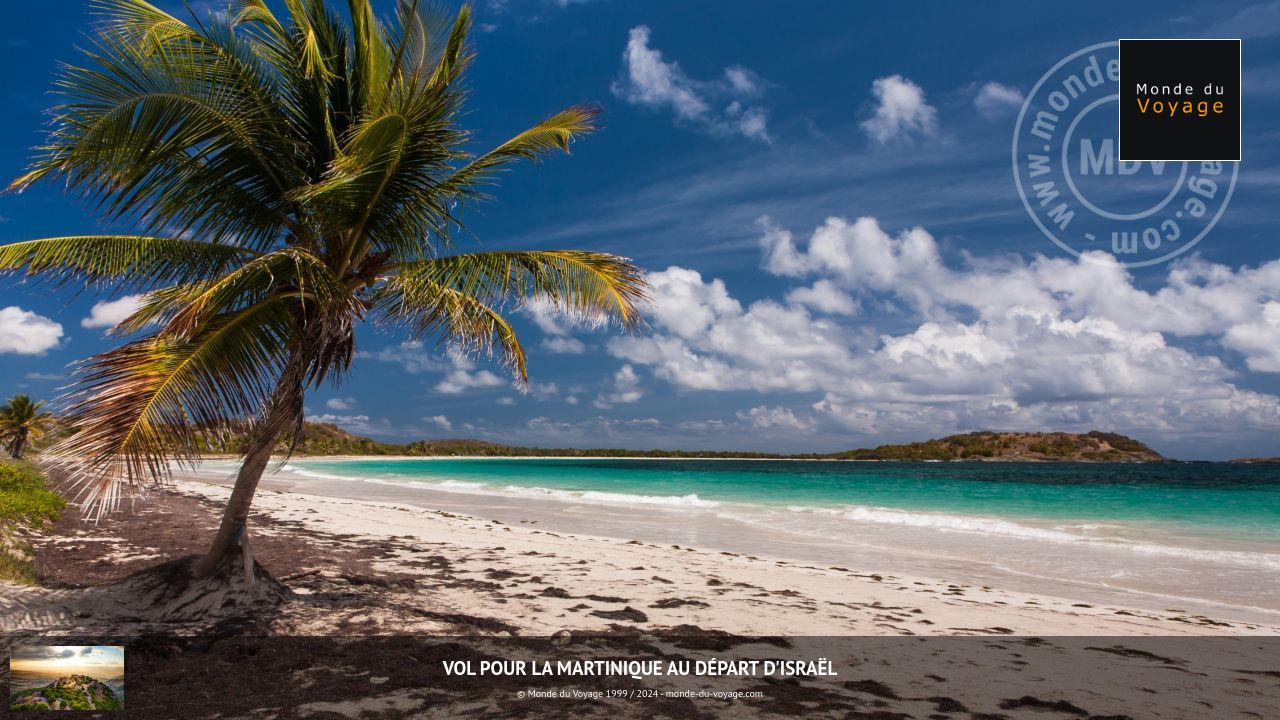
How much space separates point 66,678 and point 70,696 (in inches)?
7.5

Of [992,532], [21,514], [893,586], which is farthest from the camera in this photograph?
[992,532]

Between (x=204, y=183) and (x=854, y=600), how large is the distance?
27.8 feet

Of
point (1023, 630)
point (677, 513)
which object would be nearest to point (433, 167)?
point (1023, 630)

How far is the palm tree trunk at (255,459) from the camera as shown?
5891 millimetres

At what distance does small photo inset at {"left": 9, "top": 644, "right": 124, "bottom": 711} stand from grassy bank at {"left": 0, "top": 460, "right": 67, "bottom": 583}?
2.81m

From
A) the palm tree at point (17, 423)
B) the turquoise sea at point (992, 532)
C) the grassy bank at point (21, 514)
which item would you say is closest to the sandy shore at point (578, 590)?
the grassy bank at point (21, 514)

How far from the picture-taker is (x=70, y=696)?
4.18 meters

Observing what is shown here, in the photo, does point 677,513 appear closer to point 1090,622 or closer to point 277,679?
point 1090,622

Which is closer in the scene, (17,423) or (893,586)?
(893,586)

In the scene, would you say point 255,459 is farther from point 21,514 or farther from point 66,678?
point 21,514

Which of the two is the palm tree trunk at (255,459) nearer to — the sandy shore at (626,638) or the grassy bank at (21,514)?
the sandy shore at (626,638)

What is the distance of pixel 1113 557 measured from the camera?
13.4m

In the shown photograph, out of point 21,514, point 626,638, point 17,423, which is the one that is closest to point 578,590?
point 626,638

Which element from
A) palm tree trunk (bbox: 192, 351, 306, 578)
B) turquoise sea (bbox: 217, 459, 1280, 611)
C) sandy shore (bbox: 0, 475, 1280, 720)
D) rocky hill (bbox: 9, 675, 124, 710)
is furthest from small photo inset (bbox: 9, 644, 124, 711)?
turquoise sea (bbox: 217, 459, 1280, 611)
